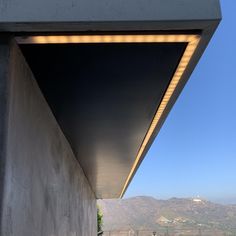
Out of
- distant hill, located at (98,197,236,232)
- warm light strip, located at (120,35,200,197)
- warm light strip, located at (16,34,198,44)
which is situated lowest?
warm light strip, located at (120,35,200,197)

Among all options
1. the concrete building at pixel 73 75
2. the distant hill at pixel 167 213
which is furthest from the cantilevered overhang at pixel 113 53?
the distant hill at pixel 167 213

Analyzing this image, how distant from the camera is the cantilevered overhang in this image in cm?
253

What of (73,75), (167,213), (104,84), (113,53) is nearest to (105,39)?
(113,53)

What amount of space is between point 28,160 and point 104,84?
0.85 m

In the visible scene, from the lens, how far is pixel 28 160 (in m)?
3.21

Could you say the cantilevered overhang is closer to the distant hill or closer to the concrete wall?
the concrete wall

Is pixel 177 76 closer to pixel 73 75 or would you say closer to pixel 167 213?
pixel 73 75

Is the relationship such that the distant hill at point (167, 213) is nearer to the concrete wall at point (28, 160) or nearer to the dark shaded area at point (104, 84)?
the dark shaded area at point (104, 84)

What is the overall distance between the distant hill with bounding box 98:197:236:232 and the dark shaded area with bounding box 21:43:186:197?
4682 centimetres

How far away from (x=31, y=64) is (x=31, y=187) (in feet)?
3.19

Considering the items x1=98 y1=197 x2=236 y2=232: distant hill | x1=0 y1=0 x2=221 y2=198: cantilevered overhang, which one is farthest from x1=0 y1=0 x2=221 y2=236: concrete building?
x1=98 y1=197 x2=236 y2=232: distant hill

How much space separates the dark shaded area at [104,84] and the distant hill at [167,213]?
154 feet

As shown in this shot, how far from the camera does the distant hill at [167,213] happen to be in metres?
53.2

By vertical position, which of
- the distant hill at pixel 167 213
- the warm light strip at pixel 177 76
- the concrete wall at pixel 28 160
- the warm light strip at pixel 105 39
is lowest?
the concrete wall at pixel 28 160
